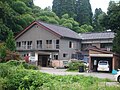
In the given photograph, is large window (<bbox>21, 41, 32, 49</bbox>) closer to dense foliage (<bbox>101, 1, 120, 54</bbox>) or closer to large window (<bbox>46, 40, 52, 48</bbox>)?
large window (<bbox>46, 40, 52, 48</bbox>)

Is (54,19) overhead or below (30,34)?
overhead

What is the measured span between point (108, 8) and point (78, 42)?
59.1ft

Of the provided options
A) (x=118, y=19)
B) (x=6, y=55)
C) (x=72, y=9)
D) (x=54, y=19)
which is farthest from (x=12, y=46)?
(x=72, y=9)

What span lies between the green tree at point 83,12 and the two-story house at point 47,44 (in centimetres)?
2928

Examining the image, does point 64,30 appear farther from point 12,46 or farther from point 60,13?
point 60,13

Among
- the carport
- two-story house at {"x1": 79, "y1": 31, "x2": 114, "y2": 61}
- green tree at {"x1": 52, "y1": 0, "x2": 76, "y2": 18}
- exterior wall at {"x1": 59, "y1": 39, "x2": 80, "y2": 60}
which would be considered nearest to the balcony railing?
exterior wall at {"x1": 59, "y1": 39, "x2": 80, "y2": 60}

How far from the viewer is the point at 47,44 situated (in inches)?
1777

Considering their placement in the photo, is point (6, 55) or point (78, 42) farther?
point (78, 42)

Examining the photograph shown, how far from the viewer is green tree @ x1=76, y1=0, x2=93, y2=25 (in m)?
76.4

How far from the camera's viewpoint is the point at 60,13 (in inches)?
3095

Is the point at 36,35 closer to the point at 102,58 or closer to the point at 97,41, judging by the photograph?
the point at 97,41

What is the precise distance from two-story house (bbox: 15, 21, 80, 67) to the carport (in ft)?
27.5

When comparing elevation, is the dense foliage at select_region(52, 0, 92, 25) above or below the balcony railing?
above

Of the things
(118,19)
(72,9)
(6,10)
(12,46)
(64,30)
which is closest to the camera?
(118,19)
